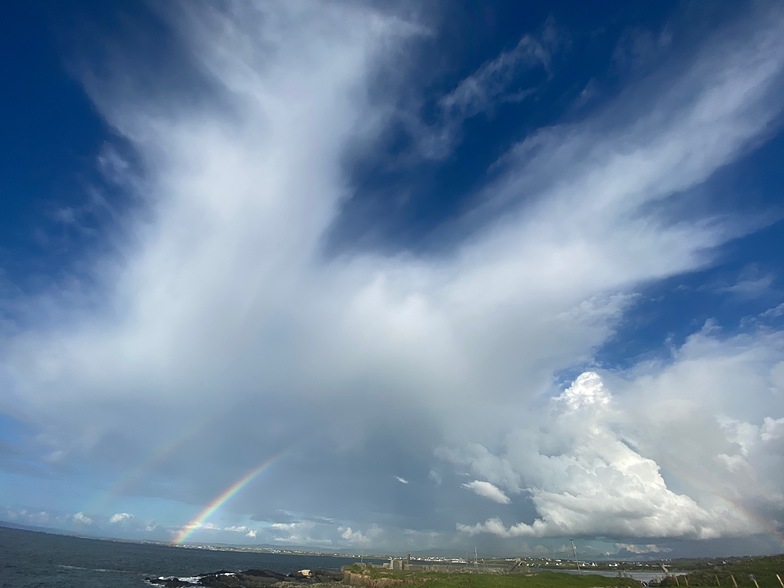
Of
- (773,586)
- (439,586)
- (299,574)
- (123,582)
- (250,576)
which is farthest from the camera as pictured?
(299,574)

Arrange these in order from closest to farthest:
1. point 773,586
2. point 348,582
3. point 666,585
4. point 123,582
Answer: point 773,586 < point 666,585 < point 123,582 < point 348,582

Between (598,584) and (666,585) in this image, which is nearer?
(598,584)

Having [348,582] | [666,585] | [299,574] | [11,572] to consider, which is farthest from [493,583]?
[11,572]

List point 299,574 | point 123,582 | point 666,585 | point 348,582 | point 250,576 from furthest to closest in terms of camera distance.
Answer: point 299,574, point 250,576, point 348,582, point 123,582, point 666,585

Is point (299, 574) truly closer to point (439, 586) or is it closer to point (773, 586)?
point (439, 586)

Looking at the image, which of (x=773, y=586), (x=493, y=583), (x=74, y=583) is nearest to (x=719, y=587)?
(x=773, y=586)

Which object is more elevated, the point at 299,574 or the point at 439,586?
the point at 299,574

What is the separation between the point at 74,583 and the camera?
8475 cm

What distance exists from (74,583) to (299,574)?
60.4 metres

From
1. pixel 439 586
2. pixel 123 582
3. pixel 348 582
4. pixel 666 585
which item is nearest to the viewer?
pixel 439 586

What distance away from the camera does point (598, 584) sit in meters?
66.6

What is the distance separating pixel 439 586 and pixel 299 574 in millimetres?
87030

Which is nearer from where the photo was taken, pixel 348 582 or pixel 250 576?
pixel 348 582

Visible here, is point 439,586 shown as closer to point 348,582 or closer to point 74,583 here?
point 348,582
